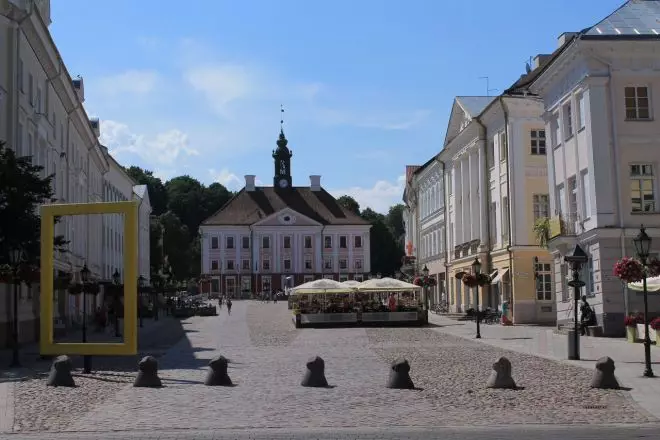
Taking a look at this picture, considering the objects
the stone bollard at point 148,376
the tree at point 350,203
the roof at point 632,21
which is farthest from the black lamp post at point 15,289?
the tree at point 350,203

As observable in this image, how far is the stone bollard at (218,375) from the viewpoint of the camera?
1712 cm

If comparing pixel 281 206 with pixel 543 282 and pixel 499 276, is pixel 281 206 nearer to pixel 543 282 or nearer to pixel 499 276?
pixel 499 276

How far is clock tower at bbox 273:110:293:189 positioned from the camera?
421 ft

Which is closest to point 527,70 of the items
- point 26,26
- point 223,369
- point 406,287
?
point 406,287

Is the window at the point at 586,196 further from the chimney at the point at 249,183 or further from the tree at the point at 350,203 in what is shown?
the tree at the point at 350,203

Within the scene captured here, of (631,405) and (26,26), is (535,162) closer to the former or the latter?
(26,26)

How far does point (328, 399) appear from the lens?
591 inches

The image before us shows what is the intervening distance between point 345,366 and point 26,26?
62.2 ft

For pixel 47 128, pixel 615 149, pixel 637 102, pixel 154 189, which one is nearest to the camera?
pixel 615 149

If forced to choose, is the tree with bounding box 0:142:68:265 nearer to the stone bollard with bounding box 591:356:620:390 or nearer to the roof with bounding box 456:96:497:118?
the stone bollard with bounding box 591:356:620:390

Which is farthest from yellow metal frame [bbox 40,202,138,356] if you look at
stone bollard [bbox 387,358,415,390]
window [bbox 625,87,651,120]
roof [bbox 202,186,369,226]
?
roof [bbox 202,186,369,226]

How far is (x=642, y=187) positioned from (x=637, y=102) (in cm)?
313

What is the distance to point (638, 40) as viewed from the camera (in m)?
31.4

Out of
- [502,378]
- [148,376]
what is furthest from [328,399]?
[148,376]
